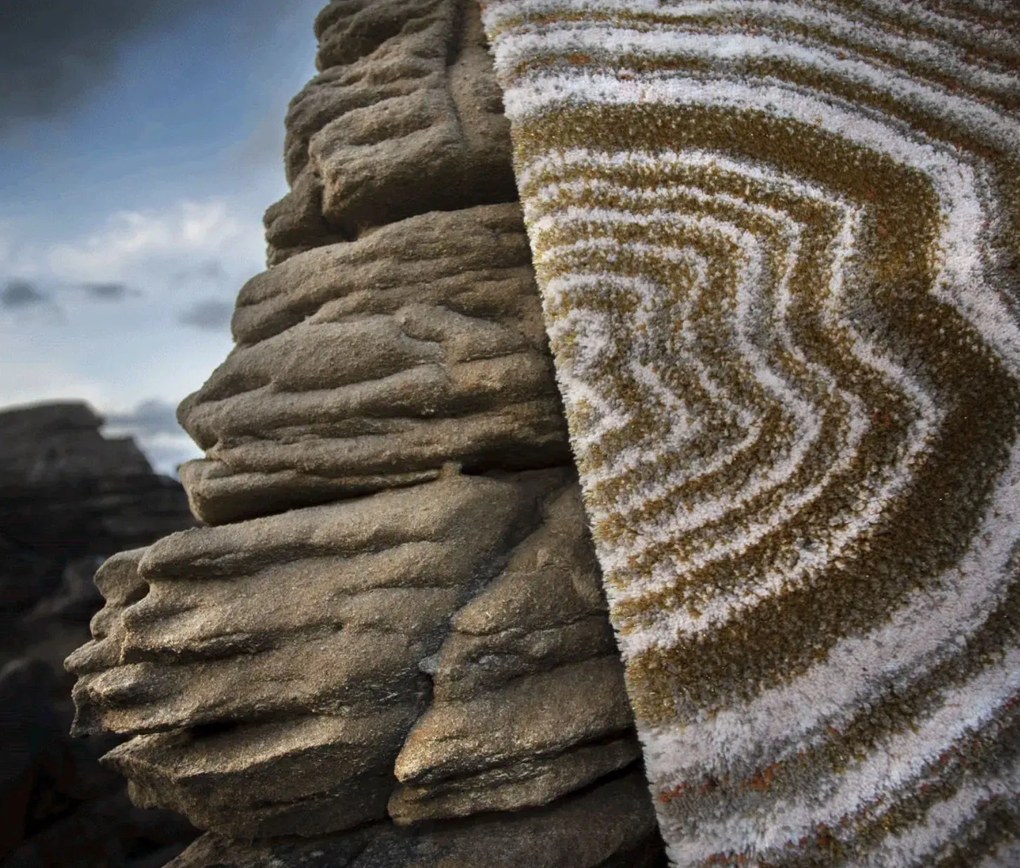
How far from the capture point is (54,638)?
7.00 ft

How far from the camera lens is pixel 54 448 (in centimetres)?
221

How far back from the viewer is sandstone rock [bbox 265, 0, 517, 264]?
1.55 metres

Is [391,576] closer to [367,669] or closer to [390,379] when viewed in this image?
[367,669]

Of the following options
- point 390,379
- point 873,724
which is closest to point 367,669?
point 390,379

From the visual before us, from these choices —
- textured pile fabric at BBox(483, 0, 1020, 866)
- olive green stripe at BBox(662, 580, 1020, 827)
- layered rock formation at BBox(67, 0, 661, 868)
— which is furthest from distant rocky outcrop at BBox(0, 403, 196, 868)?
olive green stripe at BBox(662, 580, 1020, 827)

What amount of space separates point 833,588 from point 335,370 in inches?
43.3

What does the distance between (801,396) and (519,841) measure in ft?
3.23

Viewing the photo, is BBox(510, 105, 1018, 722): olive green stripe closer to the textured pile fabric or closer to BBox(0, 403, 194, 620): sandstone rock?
the textured pile fabric

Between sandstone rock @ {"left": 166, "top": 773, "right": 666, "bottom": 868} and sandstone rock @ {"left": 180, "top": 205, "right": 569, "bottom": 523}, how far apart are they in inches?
27.5

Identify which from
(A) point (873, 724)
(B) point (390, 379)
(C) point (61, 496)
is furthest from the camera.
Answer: (C) point (61, 496)

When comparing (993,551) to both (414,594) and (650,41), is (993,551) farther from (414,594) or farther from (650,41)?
(650,41)

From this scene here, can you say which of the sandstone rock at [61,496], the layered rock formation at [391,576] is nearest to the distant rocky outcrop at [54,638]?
the sandstone rock at [61,496]

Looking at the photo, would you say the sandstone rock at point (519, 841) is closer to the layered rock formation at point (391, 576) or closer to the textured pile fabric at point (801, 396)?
the layered rock formation at point (391, 576)

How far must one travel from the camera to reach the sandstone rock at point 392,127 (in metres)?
1.55
